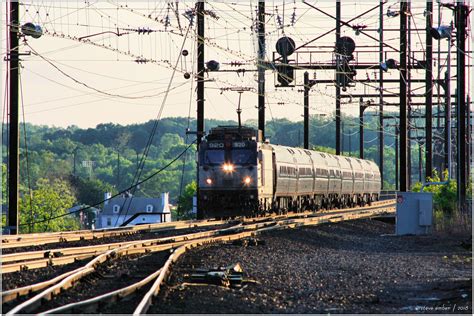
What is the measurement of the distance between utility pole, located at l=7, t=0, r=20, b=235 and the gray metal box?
11.5m

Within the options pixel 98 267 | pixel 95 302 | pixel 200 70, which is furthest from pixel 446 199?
pixel 95 302

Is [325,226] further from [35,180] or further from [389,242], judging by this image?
[35,180]

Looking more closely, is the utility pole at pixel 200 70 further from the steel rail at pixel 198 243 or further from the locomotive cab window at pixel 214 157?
the steel rail at pixel 198 243

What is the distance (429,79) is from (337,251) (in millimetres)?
29422

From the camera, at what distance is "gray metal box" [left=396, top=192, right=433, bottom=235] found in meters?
33.1

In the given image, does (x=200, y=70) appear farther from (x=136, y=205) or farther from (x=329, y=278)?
(x=136, y=205)

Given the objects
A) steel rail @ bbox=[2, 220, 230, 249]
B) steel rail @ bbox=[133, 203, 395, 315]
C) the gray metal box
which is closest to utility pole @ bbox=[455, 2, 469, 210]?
the gray metal box

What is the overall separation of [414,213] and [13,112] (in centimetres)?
1248

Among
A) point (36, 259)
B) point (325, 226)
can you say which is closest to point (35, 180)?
point (325, 226)

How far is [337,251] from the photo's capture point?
25.5m

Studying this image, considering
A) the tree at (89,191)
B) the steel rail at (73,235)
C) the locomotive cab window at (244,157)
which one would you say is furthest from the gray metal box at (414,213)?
the tree at (89,191)

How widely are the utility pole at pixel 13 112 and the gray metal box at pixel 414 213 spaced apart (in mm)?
11458

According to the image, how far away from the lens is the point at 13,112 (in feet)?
101

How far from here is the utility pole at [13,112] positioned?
30.2 metres
